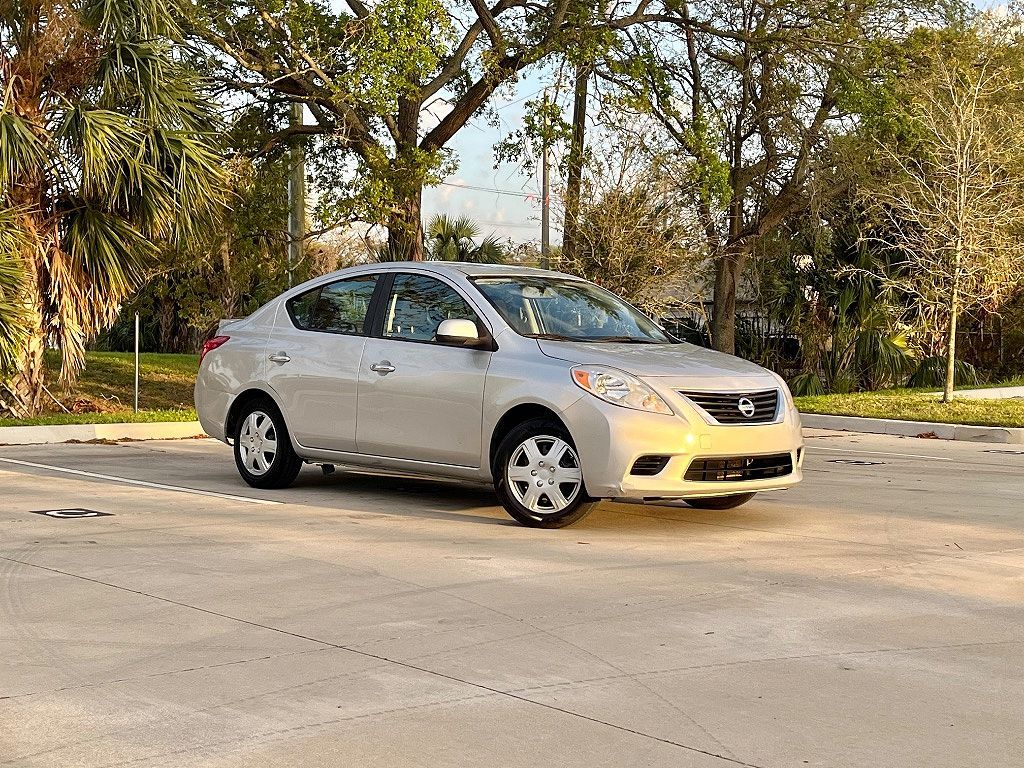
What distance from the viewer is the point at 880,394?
23.0 meters

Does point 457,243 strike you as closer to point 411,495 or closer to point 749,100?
point 749,100

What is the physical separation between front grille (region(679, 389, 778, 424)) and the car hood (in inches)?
5.2

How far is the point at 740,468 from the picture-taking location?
9078mm

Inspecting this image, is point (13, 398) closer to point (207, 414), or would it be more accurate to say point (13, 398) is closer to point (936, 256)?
point (207, 414)

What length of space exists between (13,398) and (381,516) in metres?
9.65

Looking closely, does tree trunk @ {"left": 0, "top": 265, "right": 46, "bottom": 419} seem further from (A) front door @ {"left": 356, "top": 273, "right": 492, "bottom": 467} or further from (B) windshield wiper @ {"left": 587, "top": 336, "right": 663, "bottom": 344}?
(B) windshield wiper @ {"left": 587, "top": 336, "right": 663, "bottom": 344}

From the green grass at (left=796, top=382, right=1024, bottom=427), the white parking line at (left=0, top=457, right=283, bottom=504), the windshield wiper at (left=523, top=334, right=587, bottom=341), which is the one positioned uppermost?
the windshield wiper at (left=523, top=334, right=587, bottom=341)

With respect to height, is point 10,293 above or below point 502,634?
above

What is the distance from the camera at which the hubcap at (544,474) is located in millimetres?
8992

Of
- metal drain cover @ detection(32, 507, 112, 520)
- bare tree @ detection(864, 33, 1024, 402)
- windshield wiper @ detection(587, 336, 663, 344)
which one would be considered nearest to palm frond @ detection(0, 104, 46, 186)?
metal drain cover @ detection(32, 507, 112, 520)

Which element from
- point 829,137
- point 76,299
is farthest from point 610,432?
point 829,137

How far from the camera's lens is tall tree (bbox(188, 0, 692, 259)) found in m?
19.2

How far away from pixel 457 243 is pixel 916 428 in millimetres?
22937

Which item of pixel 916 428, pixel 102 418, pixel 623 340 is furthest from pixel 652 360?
pixel 916 428
